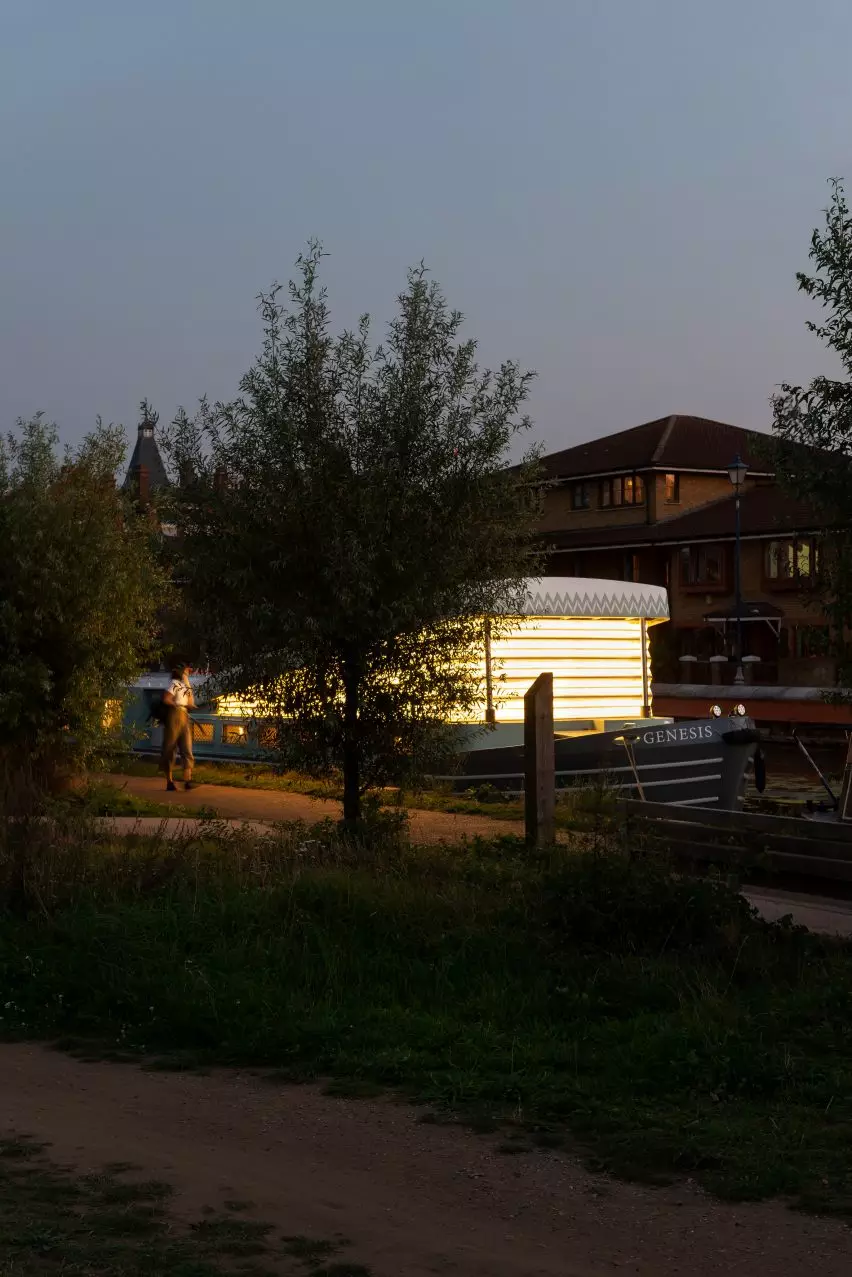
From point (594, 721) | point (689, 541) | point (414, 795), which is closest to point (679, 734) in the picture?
point (594, 721)

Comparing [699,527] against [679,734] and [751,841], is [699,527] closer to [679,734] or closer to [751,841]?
[679,734]

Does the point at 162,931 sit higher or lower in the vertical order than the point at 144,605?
lower

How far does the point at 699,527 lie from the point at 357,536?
48032 mm

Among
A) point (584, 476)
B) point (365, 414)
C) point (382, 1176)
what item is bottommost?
point (382, 1176)

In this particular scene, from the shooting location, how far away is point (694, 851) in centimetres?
1379

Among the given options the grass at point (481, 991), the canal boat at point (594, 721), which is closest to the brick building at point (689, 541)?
the canal boat at point (594, 721)

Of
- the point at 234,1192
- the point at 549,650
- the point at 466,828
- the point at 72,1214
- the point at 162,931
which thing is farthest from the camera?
the point at 549,650

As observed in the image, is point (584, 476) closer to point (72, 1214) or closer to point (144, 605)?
point (144, 605)

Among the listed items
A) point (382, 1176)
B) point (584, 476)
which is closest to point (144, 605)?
point (382, 1176)

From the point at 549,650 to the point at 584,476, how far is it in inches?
1702

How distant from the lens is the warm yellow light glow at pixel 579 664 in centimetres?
2294

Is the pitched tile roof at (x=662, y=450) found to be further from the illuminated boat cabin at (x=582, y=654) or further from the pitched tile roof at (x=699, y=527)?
the illuminated boat cabin at (x=582, y=654)

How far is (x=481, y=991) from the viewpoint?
9359 millimetres

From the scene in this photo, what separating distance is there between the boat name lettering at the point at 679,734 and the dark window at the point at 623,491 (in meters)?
44.8
